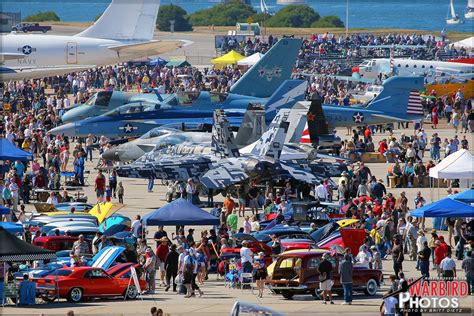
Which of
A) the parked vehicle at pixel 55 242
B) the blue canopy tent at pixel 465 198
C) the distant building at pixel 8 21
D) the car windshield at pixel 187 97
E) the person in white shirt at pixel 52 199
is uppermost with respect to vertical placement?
the distant building at pixel 8 21

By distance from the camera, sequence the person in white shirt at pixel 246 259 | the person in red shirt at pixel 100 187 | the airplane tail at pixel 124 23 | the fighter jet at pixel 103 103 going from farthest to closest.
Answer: the airplane tail at pixel 124 23, the fighter jet at pixel 103 103, the person in red shirt at pixel 100 187, the person in white shirt at pixel 246 259

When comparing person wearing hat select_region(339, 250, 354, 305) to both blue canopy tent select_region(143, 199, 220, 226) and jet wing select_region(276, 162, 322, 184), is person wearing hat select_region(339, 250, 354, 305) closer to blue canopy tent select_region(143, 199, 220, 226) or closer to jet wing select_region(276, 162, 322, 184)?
blue canopy tent select_region(143, 199, 220, 226)

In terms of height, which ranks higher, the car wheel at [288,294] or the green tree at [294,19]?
the green tree at [294,19]

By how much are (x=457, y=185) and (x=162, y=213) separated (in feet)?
41.8

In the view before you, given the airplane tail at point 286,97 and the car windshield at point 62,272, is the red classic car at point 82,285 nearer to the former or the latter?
the car windshield at point 62,272

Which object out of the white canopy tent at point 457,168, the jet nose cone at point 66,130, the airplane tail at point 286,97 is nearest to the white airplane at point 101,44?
the jet nose cone at point 66,130

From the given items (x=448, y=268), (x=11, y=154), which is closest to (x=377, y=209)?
(x=448, y=268)

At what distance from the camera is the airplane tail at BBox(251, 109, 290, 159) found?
3644cm

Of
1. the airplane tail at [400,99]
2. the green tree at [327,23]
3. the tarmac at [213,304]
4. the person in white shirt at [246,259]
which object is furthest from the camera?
the green tree at [327,23]

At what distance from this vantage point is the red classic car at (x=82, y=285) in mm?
23391

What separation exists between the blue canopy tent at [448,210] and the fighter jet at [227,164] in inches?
311

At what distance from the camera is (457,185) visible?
3772cm

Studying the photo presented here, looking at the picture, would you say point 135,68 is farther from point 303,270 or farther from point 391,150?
point 303,270

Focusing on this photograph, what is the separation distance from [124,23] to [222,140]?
3249 cm
